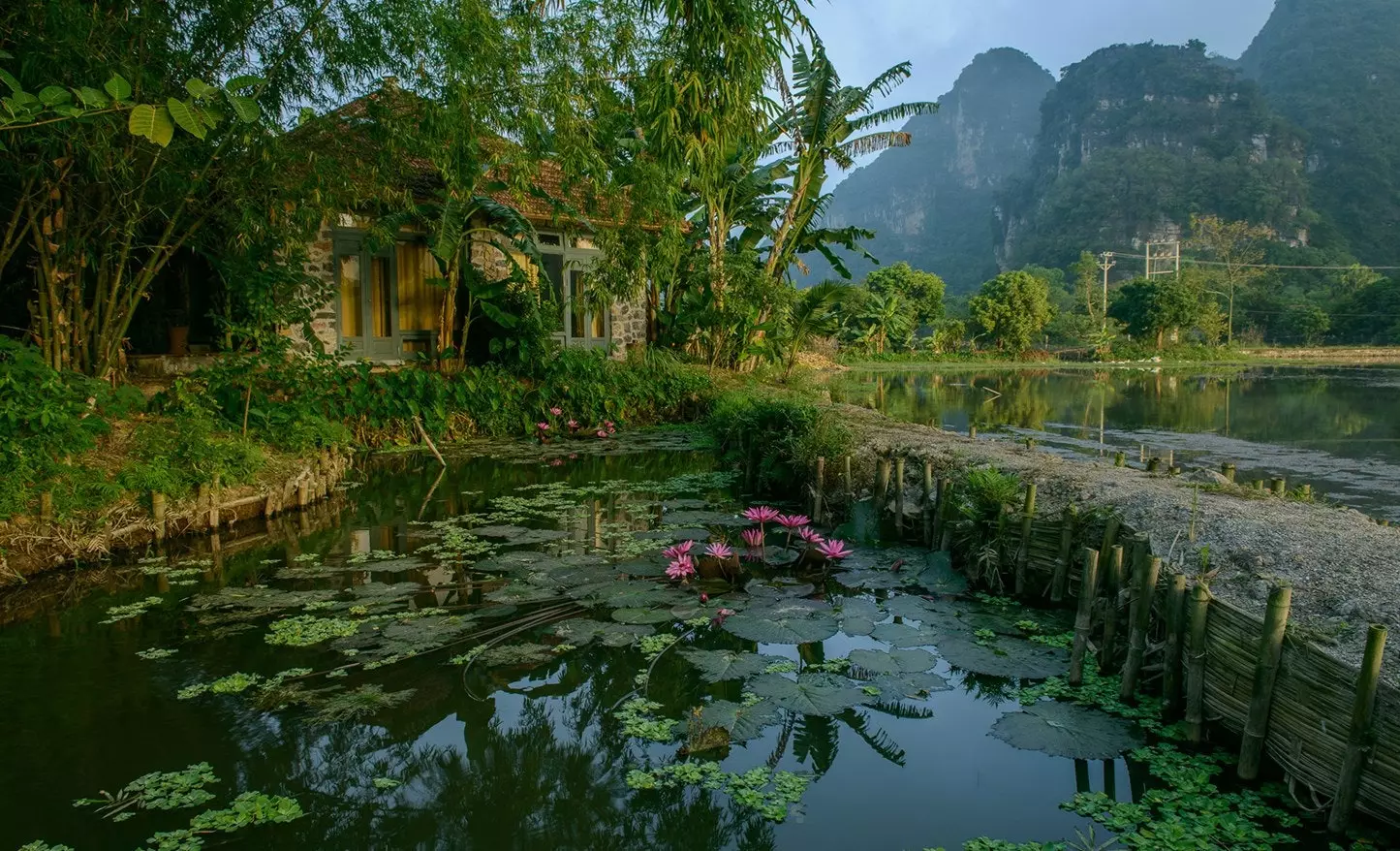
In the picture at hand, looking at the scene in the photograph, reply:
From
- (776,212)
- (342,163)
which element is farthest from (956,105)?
(342,163)

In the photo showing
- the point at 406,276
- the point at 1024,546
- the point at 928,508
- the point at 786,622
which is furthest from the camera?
the point at 406,276

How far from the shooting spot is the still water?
3.02 meters

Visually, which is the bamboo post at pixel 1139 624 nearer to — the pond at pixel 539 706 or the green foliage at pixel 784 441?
Answer: the pond at pixel 539 706

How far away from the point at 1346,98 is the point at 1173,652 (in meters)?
102

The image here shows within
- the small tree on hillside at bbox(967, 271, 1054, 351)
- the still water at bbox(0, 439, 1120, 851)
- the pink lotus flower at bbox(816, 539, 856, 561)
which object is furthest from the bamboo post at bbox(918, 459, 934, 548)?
the small tree on hillside at bbox(967, 271, 1054, 351)

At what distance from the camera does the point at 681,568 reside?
17.5 ft

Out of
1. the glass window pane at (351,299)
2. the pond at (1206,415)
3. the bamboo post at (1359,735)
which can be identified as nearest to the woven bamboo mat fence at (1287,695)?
the bamboo post at (1359,735)

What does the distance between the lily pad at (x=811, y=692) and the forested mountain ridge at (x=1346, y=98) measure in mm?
76399

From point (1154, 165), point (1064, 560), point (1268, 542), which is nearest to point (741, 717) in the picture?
point (1064, 560)

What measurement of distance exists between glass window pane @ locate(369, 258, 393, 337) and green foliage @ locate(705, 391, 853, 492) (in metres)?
6.55

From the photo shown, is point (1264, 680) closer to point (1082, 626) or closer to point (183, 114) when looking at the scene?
point (1082, 626)

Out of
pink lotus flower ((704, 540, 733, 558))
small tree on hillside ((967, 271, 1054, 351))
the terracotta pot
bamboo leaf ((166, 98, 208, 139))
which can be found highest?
small tree on hillside ((967, 271, 1054, 351))

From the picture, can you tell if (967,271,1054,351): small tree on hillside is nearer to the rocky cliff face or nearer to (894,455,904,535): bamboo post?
(894,455,904,535): bamboo post

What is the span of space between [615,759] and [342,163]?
25.3 ft
